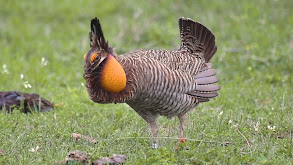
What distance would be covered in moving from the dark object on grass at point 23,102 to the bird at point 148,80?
165 cm

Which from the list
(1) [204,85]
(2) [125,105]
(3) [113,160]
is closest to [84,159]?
(3) [113,160]

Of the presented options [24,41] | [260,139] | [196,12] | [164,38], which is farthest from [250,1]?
[260,139]

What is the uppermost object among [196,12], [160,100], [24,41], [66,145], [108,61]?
[196,12]

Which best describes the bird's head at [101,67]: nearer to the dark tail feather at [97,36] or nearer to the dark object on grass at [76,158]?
the dark tail feather at [97,36]

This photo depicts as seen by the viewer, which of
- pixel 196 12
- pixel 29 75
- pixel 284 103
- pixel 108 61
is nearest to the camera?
pixel 108 61

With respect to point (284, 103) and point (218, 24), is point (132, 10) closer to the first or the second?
point (218, 24)

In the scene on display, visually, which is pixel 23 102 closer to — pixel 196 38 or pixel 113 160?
pixel 196 38

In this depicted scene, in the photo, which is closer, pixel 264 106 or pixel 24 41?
pixel 264 106

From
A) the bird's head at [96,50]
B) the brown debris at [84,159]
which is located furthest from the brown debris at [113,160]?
the bird's head at [96,50]

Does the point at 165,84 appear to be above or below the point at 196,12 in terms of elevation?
below

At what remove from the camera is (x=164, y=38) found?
1010cm

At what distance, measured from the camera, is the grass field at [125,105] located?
17.1ft

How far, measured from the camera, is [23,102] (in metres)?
6.83

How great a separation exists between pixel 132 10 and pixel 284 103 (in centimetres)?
519
